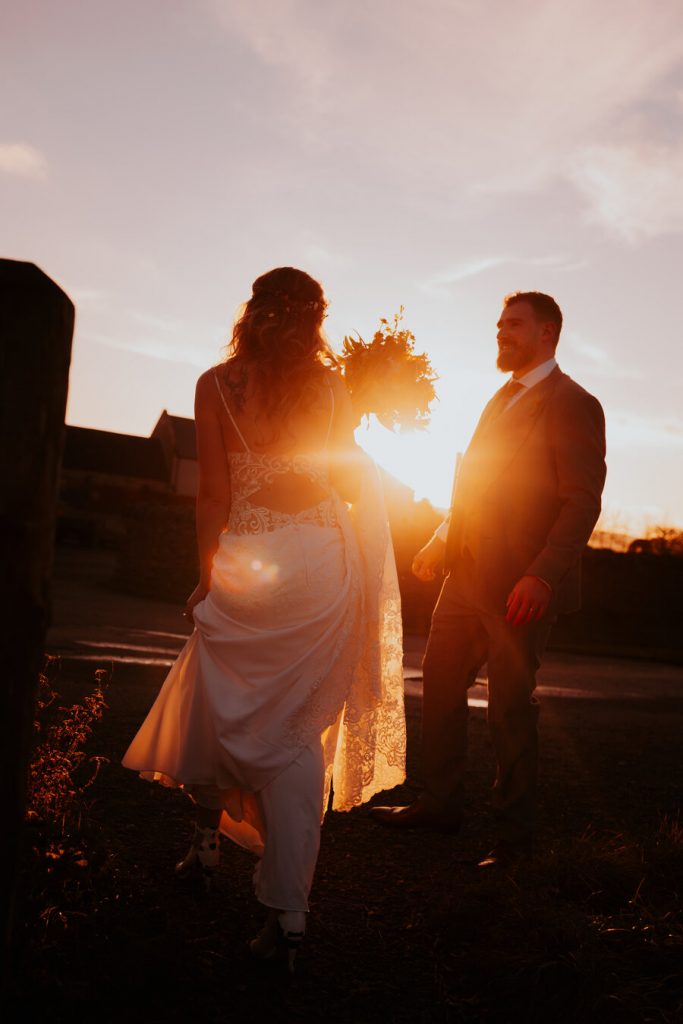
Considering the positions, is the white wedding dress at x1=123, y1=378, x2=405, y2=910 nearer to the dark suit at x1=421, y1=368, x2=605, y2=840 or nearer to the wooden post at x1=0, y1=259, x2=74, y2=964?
the dark suit at x1=421, y1=368, x2=605, y2=840

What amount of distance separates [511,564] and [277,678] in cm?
153

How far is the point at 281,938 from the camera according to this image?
2.74 meters

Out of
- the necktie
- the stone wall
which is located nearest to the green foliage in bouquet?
the necktie

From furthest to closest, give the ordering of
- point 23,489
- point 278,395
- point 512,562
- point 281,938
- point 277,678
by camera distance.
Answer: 1. point 512,562
2. point 278,395
3. point 277,678
4. point 281,938
5. point 23,489

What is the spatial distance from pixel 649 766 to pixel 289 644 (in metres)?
4.24

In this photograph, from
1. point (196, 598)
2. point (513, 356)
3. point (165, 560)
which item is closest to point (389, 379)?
point (513, 356)

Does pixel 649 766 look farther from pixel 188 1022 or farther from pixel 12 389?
pixel 12 389

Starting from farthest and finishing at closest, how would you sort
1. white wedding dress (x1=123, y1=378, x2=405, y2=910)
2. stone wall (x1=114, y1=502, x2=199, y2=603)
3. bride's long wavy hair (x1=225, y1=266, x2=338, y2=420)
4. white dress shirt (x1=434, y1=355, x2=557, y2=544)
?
stone wall (x1=114, y1=502, x2=199, y2=603)
white dress shirt (x1=434, y1=355, x2=557, y2=544)
bride's long wavy hair (x1=225, y1=266, x2=338, y2=420)
white wedding dress (x1=123, y1=378, x2=405, y2=910)

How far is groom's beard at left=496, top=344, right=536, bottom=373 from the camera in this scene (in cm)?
429

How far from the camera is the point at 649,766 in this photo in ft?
20.8

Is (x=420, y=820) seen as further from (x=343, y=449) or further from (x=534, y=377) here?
(x=534, y=377)

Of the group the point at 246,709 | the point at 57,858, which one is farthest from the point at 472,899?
the point at 57,858

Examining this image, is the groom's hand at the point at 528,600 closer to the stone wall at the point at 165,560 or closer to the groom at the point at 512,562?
the groom at the point at 512,562

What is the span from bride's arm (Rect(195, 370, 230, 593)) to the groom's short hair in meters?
1.78
